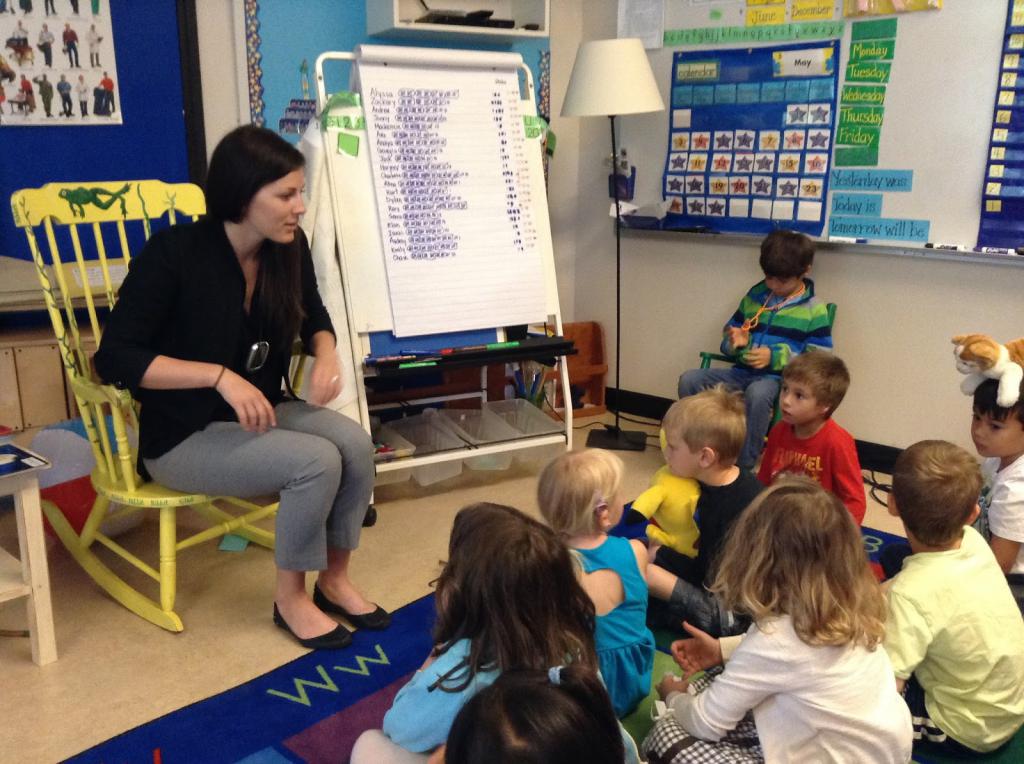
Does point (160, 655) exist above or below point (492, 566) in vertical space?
below

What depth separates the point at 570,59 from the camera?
→ 3.92 m

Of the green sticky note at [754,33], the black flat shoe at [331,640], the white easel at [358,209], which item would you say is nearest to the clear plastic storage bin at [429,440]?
the white easel at [358,209]

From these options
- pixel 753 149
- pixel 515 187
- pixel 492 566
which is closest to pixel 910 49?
pixel 753 149

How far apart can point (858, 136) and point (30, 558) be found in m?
2.76

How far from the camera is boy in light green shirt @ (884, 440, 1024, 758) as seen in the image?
1571 millimetres

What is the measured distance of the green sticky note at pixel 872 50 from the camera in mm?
3057

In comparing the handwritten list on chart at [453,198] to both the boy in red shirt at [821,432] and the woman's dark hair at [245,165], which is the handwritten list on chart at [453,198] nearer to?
the woman's dark hair at [245,165]

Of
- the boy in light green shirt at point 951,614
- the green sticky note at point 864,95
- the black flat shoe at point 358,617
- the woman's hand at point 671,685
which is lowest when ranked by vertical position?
the black flat shoe at point 358,617

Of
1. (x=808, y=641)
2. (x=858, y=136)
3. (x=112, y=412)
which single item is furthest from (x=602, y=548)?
(x=858, y=136)

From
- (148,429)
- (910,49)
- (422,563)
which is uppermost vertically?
(910,49)

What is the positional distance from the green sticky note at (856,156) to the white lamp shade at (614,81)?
25.6 inches

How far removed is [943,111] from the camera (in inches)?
117

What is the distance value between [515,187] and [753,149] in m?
1.01

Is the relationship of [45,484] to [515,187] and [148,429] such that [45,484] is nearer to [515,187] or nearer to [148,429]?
[148,429]
